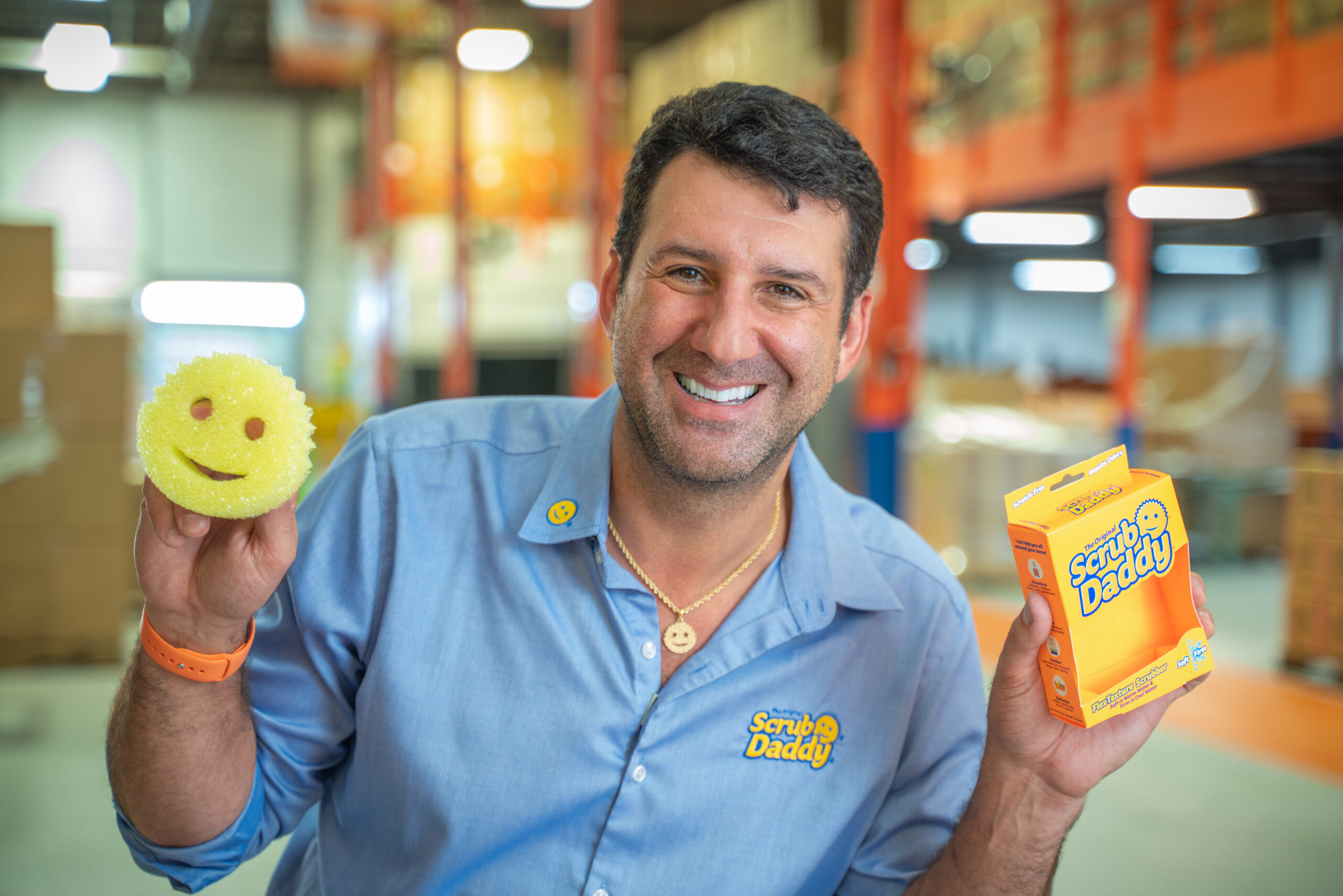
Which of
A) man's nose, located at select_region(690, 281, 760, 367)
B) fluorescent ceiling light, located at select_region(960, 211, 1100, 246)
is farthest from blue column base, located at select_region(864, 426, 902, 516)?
fluorescent ceiling light, located at select_region(960, 211, 1100, 246)

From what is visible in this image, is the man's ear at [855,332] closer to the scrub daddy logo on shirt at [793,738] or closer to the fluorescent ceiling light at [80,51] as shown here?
the scrub daddy logo on shirt at [793,738]

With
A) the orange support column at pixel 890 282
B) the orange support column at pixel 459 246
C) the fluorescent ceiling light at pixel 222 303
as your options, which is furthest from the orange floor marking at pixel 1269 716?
the fluorescent ceiling light at pixel 222 303

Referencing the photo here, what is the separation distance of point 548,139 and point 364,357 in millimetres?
4994

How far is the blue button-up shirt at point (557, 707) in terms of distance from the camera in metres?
1.43

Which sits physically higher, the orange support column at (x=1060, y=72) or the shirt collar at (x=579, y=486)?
the orange support column at (x=1060, y=72)

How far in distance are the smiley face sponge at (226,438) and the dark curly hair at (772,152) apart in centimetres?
62

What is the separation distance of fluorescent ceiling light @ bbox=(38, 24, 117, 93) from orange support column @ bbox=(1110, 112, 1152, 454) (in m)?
9.30

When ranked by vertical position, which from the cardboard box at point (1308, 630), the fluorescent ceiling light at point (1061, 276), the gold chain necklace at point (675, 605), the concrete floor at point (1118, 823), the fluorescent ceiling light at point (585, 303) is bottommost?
the concrete floor at point (1118, 823)

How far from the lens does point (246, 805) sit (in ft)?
4.81

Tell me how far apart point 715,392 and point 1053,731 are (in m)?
0.61

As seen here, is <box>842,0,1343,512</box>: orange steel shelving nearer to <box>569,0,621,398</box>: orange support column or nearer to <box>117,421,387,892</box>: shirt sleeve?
<box>569,0,621,398</box>: orange support column

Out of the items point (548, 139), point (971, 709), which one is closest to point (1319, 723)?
point (971, 709)

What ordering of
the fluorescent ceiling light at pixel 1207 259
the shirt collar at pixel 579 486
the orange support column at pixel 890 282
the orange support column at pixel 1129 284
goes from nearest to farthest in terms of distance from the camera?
the shirt collar at pixel 579 486
the orange support column at pixel 890 282
the orange support column at pixel 1129 284
the fluorescent ceiling light at pixel 1207 259

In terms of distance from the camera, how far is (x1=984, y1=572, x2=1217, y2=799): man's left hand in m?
1.30
